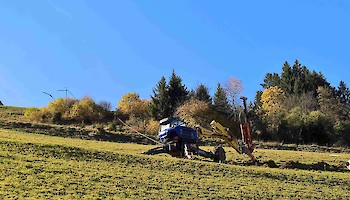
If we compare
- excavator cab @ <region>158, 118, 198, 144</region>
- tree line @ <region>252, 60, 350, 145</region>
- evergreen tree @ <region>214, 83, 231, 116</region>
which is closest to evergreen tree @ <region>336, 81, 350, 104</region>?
tree line @ <region>252, 60, 350, 145</region>

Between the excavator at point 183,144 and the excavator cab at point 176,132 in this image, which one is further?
the excavator cab at point 176,132

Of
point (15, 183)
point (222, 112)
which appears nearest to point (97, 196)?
point (15, 183)

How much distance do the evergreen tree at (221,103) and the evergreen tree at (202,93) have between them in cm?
131

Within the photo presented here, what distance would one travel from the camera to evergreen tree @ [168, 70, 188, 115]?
7125 cm

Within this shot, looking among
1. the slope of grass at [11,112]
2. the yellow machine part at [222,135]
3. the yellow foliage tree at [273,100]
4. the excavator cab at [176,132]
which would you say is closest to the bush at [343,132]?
the yellow foliage tree at [273,100]

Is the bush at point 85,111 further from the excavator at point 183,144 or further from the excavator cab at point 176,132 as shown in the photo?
the excavator at point 183,144

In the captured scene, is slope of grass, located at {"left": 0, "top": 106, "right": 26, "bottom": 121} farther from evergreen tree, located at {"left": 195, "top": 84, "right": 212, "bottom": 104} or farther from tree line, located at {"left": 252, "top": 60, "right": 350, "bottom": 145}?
tree line, located at {"left": 252, "top": 60, "right": 350, "bottom": 145}

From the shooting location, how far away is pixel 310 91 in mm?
89000

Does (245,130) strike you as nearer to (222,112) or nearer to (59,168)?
(59,168)

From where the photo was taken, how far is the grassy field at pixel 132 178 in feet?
49.2

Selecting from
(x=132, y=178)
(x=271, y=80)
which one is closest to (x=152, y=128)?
(x=132, y=178)

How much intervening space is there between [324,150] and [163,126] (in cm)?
2250

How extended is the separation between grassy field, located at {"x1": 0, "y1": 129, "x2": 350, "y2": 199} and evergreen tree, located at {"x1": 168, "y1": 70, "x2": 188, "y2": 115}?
47463 millimetres

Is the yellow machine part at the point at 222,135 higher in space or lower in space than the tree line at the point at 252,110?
lower
